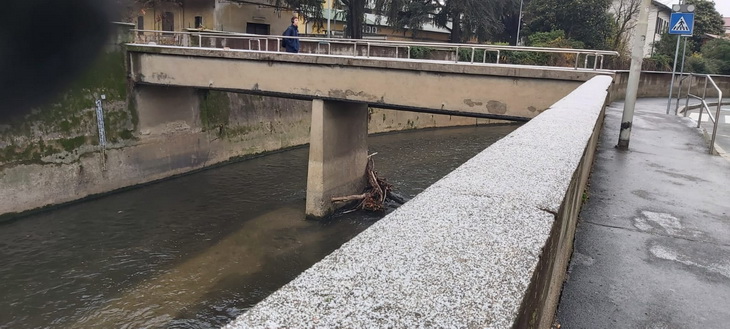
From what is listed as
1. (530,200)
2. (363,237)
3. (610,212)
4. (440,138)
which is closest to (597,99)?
(610,212)

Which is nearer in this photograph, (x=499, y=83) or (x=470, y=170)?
(x=470, y=170)

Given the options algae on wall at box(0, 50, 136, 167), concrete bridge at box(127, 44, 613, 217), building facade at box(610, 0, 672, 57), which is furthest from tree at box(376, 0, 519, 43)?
algae on wall at box(0, 50, 136, 167)

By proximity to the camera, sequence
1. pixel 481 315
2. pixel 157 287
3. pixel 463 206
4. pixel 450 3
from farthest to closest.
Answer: pixel 450 3 < pixel 157 287 < pixel 463 206 < pixel 481 315

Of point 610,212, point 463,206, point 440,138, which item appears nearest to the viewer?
point 463,206

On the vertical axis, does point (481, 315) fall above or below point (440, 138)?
above

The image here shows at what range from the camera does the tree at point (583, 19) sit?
37.4m

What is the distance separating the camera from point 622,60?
103 ft

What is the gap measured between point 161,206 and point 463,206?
49.7 feet

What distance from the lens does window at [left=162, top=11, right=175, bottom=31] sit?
97.8 ft

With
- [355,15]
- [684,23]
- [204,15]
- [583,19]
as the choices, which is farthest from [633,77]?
[583,19]

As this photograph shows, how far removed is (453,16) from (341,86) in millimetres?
25841

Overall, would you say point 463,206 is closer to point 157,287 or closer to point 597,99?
point 597,99

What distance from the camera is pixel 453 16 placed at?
37.5 metres

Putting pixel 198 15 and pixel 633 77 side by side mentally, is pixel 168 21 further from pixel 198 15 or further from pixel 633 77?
pixel 633 77
